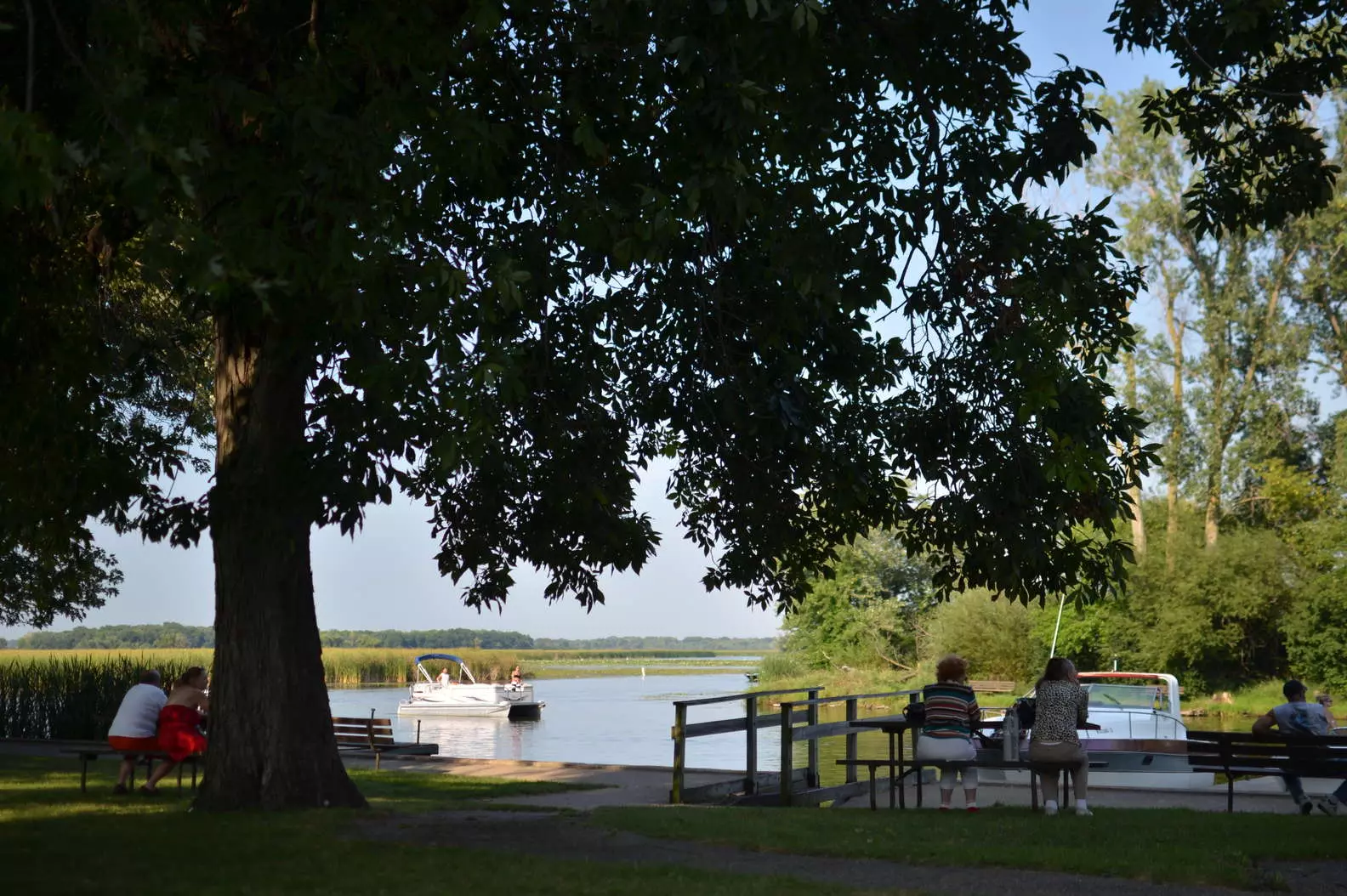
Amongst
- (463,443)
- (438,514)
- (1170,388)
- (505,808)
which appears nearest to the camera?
(463,443)

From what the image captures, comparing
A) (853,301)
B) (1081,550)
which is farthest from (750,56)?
(1081,550)

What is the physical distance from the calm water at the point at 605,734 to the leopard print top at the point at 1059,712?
10465mm

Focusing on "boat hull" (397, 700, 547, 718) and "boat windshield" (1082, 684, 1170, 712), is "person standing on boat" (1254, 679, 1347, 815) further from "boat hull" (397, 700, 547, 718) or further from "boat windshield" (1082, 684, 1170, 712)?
"boat hull" (397, 700, 547, 718)

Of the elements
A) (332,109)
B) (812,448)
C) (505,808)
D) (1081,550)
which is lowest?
(505,808)

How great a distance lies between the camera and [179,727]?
1422 cm

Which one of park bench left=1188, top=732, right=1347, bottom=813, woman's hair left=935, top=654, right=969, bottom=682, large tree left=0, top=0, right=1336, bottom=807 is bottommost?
park bench left=1188, top=732, right=1347, bottom=813

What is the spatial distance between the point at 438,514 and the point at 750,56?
847 centimetres

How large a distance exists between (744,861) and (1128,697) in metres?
13.7

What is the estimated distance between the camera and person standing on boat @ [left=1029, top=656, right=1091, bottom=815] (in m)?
12.2

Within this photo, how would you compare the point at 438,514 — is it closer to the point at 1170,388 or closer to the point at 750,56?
the point at 750,56

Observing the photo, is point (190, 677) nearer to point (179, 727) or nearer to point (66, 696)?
point (179, 727)

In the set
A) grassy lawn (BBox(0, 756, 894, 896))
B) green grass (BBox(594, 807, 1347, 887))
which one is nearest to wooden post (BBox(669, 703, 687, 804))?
green grass (BBox(594, 807, 1347, 887))

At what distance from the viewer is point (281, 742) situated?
12016 mm

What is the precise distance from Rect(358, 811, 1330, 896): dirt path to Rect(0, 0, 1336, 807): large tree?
1.76 meters
